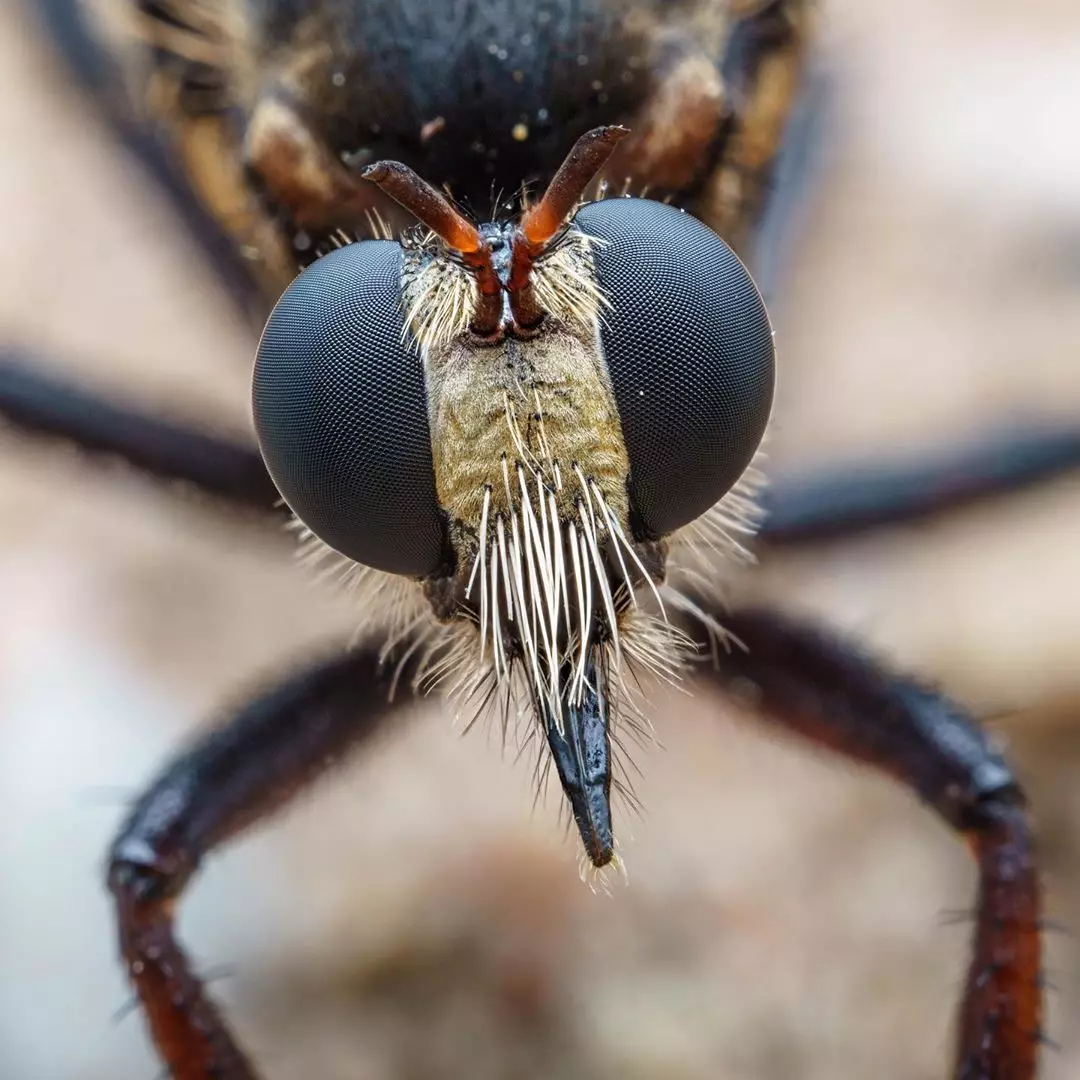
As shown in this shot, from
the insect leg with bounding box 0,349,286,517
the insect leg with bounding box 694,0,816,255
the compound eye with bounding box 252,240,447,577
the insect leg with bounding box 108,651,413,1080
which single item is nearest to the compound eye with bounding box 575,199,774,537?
the compound eye with bounding box 252,240,447,577

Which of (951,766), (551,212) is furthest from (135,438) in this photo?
(951,766)

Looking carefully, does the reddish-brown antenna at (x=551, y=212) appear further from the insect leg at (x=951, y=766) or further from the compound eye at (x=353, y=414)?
the insect leg at (x=951, y=766)

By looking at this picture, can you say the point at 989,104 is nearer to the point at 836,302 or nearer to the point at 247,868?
the point at 836,302

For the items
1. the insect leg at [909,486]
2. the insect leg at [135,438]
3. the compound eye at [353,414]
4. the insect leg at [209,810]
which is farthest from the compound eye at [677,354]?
the insect leg at [135,438]

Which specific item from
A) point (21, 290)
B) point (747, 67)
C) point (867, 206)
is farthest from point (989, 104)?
point (21, 290)

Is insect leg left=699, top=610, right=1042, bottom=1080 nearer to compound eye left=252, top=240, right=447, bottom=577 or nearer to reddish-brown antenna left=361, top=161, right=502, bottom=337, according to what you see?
compound eye left=252, top=240, right=447, bottom=577

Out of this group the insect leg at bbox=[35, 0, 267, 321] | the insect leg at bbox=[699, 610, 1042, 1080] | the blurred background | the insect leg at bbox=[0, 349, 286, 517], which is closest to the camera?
the insect leg at bbox=[699, 610, 1042, 1080]

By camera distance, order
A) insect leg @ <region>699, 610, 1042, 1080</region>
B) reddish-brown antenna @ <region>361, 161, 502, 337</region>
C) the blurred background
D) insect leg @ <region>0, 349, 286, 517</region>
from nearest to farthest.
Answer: reddish-brown antenna @ <region>361, 161, 502, 337</region> → insect leg @ <region>699, 610, 1042, 1080</region> → the blurred background → insect leg @ <region>0, 349, 286, 517</region>
